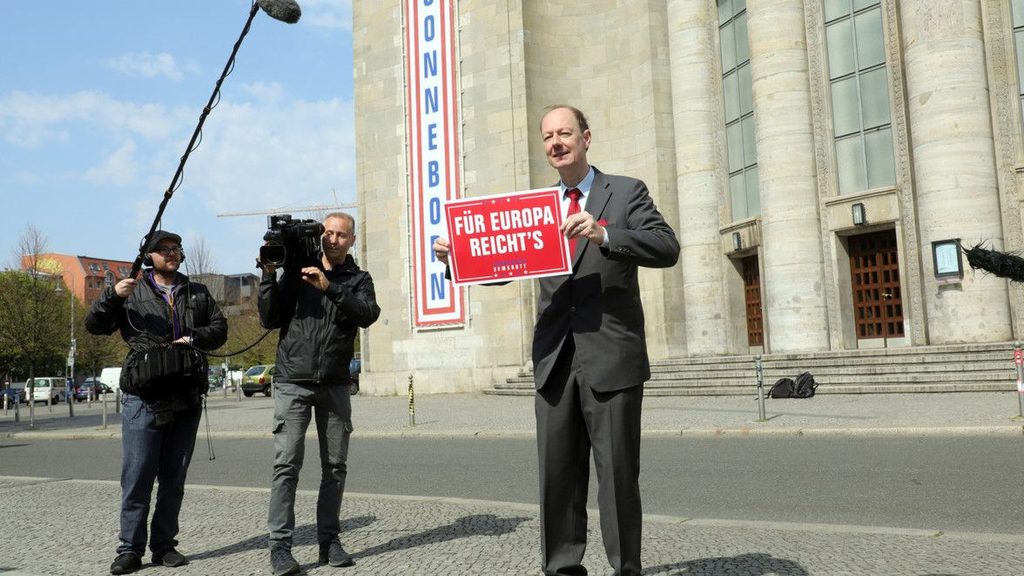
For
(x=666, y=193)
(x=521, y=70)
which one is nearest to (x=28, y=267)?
(x=521, y=70)

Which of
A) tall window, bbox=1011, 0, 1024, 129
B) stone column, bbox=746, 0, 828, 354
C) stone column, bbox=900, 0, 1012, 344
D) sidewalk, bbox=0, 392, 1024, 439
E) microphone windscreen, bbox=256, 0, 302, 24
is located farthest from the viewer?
stone column, bbox=746, 0, 828, 354

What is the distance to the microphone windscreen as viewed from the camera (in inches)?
241

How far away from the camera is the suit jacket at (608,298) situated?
12.3 feet

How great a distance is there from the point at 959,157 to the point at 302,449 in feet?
67.2

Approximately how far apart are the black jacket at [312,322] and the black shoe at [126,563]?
133 centimetres

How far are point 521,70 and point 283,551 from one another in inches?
1086

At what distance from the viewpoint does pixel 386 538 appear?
6.17m

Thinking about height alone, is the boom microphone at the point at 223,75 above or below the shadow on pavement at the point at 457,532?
above

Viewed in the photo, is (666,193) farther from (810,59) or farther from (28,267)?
(28,267)

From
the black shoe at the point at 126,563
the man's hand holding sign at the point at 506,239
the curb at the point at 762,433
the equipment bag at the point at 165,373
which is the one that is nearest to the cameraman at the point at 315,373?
the equipment bag at the point at 165,373

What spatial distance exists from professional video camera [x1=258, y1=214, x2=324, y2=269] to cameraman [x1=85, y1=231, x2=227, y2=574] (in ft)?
3.23

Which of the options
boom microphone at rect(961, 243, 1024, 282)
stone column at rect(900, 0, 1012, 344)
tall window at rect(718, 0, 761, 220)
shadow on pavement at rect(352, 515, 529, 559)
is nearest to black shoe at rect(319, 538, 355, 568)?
shadow on pavement at rect(352, 515, 529, 559)

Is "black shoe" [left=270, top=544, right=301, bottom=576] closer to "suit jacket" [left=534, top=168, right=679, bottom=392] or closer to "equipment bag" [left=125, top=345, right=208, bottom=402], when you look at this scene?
"equipment bag" [left=125, top=345, right=208, bottom=402]

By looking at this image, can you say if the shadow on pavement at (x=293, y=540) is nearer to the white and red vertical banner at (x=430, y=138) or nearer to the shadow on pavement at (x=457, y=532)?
the shadow on pavement at (x=457, y=532)
